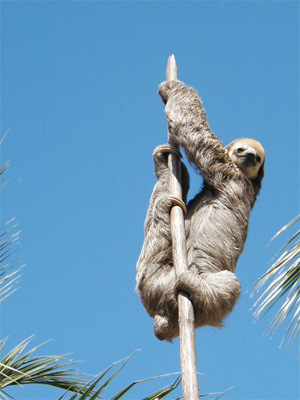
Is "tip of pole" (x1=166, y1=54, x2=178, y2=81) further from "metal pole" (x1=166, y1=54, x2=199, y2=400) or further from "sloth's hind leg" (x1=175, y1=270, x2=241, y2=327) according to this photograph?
"sloth's hind leg" (x1=175, y1=270, x2=241, y2=327)

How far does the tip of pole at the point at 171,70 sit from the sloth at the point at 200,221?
17 centimetres

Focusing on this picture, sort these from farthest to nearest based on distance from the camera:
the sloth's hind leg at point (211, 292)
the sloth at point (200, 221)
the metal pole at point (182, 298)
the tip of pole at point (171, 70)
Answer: the tip of pole at point (171, 70) → the sloth at point (200, 221) → the sloth's hind leg at point (211, 292) → the metal pole at point (182, 298)

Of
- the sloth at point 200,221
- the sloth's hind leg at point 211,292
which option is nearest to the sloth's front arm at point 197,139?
the sloth at point 200,221

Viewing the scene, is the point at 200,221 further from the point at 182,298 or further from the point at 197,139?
the point at 182,298

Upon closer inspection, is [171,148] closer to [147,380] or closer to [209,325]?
[209,325]

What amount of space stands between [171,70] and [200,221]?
2029mm

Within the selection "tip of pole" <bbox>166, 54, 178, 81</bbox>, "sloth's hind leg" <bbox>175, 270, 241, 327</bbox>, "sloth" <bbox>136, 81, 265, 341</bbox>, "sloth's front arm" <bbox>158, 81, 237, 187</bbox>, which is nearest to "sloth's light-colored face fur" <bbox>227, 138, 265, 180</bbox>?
"sloth" <bbox>136, 81, 265, 341</bbox>

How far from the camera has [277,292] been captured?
6.76 m

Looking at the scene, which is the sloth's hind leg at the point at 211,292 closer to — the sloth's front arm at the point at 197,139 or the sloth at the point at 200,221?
the sloth at the point at 200,221

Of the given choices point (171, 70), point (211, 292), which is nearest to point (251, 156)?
point (171, 70)

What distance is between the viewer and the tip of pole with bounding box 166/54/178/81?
9.20 meters

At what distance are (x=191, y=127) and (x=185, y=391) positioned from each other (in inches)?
154

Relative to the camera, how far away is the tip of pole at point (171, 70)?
9203mm

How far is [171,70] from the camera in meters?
9.27
